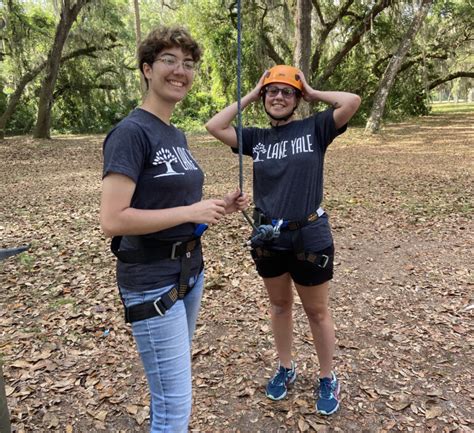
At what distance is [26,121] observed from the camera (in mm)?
23406

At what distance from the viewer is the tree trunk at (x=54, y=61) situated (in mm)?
16141

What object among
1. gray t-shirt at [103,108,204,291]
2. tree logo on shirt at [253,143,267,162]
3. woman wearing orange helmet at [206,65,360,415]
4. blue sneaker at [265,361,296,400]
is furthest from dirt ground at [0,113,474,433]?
tree logo on shirt at [253,143,267,162]

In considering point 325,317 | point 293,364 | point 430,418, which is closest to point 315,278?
point 325,317

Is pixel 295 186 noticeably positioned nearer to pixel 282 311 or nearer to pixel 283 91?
pixel 283 91

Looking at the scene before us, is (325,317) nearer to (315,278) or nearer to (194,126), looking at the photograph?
(315,278)

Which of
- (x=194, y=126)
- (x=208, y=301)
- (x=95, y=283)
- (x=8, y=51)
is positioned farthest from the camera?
(x=194, y=126)

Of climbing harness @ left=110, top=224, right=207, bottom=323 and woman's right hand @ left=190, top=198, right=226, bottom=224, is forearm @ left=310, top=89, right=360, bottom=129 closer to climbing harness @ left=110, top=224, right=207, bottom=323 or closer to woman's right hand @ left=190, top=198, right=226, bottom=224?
woman's right hand @ left=190, top=198, right=226, bottom=224

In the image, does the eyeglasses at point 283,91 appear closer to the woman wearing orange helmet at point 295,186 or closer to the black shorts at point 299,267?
the woman wearing orange helmet at point 295,186

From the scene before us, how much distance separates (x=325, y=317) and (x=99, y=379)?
1.78 meters

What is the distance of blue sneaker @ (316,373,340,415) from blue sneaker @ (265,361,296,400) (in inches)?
9.4

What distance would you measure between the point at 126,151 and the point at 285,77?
47.5 inches

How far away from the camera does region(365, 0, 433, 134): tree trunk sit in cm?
1461

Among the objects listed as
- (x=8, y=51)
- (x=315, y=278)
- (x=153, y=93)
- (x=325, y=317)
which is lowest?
(x=325, y=317)

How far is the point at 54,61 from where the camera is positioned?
55.5 ft
